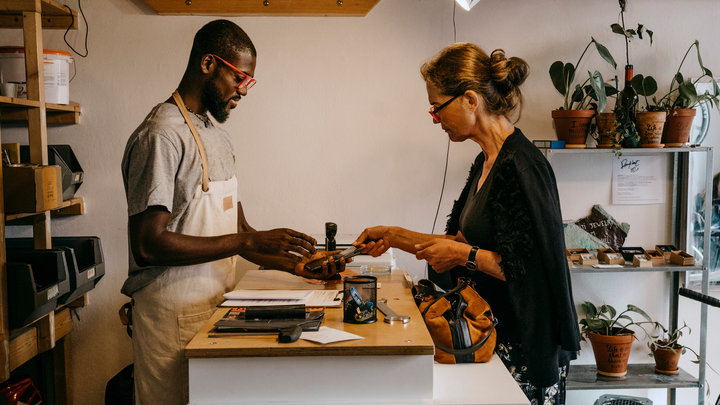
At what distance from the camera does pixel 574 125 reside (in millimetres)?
3193

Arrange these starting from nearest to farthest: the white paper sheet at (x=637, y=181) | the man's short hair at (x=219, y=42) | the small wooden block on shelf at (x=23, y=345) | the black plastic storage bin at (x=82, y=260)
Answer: the man's short hair at (x=219, y=42), the small wooden block on shelf at (x=23, y=345), the black plastic storage bin at (x=82, y=260), the white paper sheet at (x=637, y=181)

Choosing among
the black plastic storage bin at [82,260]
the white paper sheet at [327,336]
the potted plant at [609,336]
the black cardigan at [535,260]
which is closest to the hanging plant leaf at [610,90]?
the potted plant at [609,336]

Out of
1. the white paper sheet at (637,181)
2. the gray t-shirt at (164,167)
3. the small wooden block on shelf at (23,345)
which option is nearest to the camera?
the gray t-shirt at (164,167)

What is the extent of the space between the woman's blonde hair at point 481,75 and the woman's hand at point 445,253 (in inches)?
19.3

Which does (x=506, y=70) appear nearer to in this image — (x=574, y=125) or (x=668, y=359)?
(x=574, y=125)

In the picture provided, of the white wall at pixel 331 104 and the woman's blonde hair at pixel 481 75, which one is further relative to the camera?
the white wall at pixel 331 104

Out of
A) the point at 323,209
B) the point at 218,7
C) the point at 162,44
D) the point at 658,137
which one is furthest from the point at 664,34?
the point at 162,44

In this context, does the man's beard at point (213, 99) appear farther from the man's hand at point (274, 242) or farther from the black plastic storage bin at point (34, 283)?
the black plastic storage bin at point (34, 283)

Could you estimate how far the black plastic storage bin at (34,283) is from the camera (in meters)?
2.32

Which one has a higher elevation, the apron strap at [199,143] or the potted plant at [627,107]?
the potted plant at [627,107]

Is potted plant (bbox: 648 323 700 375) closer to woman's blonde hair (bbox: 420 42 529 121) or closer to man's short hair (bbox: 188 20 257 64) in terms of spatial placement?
woman's blonde hair (bbox: 420 42 529 121)

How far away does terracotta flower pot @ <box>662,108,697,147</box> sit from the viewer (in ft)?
10.5

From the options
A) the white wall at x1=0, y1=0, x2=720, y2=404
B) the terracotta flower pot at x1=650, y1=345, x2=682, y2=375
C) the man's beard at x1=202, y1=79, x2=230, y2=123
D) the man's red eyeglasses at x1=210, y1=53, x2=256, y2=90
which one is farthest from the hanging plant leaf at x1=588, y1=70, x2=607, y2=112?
the man's beard at x1=202, y1=79, x2=230, y2=123

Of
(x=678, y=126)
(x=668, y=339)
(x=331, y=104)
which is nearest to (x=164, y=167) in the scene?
(x=331, y=104)
